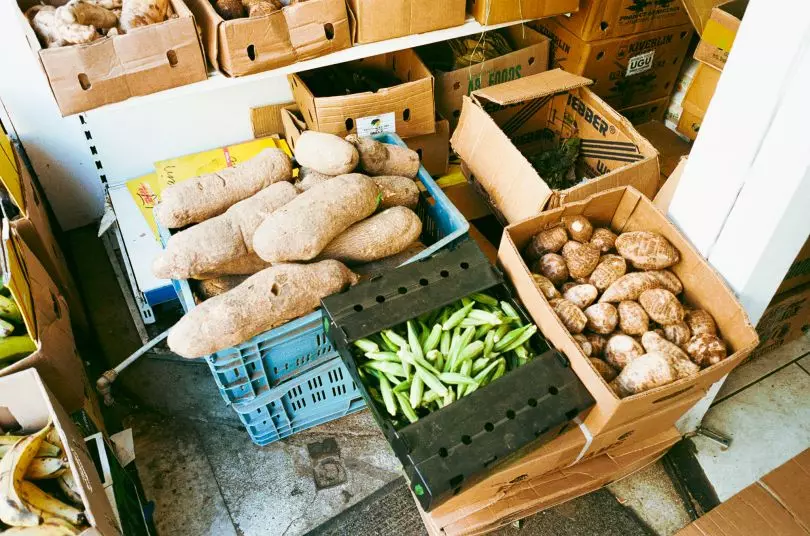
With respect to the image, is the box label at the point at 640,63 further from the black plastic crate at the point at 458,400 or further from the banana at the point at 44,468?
the banana at the point at 44,468

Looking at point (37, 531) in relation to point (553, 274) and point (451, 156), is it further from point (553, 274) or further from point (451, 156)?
point (451, 156)

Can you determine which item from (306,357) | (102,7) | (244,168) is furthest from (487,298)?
(102,7)

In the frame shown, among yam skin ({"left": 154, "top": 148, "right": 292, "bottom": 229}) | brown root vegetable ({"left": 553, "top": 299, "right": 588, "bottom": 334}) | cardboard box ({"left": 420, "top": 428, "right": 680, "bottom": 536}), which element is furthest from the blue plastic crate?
cardboard box ({"left": 420, "top": 428, "right": 680, "bottom": 536})

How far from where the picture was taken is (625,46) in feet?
10.2

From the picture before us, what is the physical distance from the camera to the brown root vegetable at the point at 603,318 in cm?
210

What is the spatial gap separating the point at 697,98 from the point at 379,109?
5.44 ft

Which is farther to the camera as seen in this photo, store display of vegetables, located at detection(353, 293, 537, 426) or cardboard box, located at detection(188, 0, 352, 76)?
cardboard box, located at detection(188, 0, 352, 76)

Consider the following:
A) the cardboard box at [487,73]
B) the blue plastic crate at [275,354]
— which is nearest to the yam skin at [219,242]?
the blue plastic crate at [275,354]

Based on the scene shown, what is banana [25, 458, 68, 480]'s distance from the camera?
1.88 m

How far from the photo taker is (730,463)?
98.9 inches

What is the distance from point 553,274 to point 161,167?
2058 mm

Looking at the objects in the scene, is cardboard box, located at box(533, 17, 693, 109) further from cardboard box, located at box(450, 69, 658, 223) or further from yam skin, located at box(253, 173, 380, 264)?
yam skin, located at box(253, 173, 380, 264)

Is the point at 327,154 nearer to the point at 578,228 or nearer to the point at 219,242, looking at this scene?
the point at 219,242

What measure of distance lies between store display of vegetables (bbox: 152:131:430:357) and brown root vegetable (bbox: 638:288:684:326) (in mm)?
891
